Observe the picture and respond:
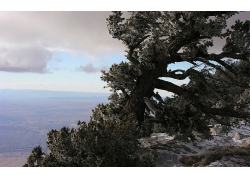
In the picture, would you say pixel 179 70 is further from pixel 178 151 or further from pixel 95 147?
pixel 95 147

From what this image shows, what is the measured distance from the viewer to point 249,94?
11.1 metres

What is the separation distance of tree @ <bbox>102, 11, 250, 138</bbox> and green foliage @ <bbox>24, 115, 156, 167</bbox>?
12.5 ft

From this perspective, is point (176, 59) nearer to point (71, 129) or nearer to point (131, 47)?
point (131, 47)

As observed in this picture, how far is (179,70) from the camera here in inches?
450

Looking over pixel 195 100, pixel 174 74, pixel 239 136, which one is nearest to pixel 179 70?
pixel 174 74

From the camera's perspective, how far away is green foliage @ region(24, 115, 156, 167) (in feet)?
20.5

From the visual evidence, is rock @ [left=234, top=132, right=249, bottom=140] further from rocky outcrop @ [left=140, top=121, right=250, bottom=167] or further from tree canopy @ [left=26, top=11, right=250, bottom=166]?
tree canopy @ [left=26, top=11, right=250, bottom=166]

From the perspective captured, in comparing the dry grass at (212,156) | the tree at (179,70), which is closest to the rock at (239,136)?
the tree at (179,70)

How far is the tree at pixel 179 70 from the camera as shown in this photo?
943 centimetres

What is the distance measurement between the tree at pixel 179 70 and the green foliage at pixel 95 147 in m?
3.82

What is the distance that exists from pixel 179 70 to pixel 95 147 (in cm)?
669

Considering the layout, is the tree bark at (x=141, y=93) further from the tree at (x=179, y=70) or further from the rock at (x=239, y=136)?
the rock at (x=239, y=136)

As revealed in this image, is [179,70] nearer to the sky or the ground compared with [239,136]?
nearer to the sky

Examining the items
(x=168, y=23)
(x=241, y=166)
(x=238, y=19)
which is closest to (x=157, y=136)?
(x=241, y=166)
